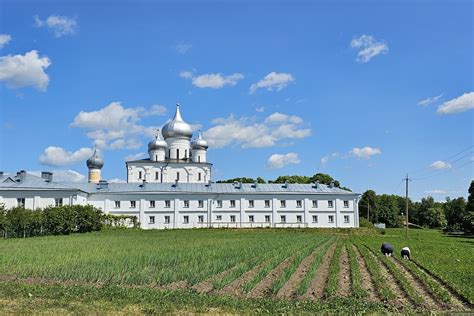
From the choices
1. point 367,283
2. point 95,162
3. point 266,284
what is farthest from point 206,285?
point 95,162

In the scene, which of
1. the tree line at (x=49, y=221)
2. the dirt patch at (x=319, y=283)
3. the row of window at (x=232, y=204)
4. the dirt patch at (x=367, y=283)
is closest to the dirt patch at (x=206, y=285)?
the dirt patch at (x=319, y=283)

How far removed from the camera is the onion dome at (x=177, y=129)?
77562mm

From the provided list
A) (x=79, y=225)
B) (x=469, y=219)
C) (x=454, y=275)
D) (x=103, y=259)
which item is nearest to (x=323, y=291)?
(x=454, y=275)

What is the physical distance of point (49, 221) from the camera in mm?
42906

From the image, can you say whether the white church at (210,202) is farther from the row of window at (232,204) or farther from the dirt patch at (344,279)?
the dirt patch at (344,279)

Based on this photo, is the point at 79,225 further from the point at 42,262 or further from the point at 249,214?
the point at 42,262

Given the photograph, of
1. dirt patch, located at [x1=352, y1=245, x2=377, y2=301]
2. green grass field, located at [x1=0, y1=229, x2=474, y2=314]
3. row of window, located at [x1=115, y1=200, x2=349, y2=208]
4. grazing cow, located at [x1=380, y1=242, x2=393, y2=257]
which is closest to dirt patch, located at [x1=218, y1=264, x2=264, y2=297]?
green grass field, located at [x1=0, y1=229, x2=474, y2=314]

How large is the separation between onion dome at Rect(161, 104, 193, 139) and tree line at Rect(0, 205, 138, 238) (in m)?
29.9

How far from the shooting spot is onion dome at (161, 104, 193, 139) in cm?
7756

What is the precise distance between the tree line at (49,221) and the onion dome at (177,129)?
29.9 meters

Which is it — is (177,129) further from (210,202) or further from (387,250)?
(387,250)

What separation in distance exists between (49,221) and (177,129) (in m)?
37.1

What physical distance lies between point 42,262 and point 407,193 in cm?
3992

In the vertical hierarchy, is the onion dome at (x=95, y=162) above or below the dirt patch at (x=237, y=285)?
above
